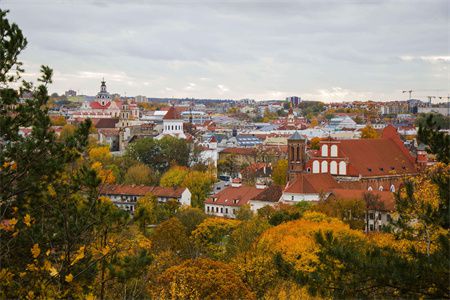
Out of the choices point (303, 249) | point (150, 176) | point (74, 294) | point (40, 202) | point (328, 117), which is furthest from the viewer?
point (328, 117)

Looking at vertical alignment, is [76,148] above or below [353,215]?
above

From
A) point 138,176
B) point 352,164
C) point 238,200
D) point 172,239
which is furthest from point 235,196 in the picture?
point 172,239

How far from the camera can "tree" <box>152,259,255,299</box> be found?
1591 centimetres

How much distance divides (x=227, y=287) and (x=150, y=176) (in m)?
33.5

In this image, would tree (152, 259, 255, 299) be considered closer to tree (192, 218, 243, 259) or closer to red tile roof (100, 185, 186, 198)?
tree (192, 218, 243, 259)

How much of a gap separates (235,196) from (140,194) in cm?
619

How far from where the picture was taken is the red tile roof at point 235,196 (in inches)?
1531

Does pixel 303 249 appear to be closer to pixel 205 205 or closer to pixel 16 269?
pixel 16 269

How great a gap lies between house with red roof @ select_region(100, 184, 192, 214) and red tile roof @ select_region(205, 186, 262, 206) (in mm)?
1668

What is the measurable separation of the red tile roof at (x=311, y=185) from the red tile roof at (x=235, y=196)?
277 centimetres

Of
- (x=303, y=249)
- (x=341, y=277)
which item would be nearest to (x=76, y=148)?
(x=341, y=277)

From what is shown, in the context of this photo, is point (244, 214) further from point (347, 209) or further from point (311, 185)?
point (347, 209)

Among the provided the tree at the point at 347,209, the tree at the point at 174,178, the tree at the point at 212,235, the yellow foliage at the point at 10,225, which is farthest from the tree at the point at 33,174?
the tree at the point at 174,178

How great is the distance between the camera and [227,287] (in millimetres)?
15844
